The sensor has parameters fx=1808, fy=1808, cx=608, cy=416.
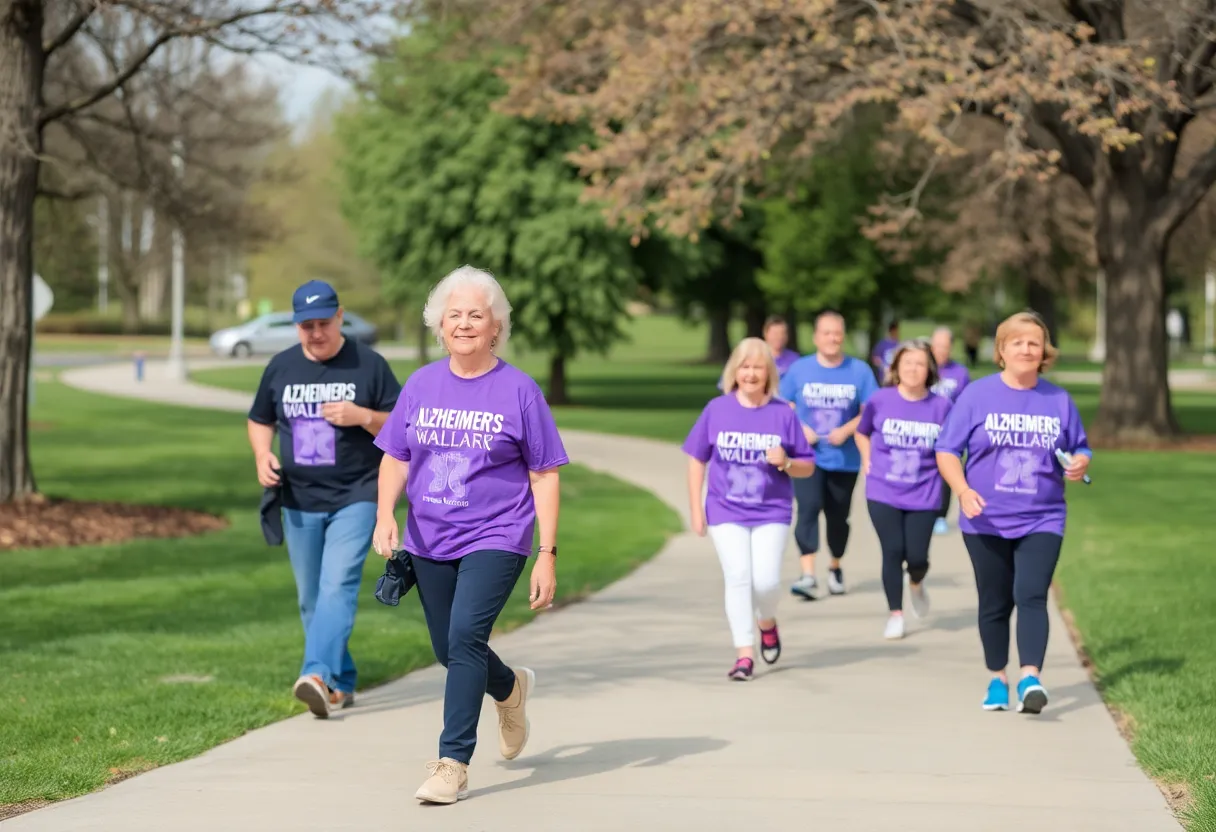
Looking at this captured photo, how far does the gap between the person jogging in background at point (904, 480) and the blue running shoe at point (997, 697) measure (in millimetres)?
2220

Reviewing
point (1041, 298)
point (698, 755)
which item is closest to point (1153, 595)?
point (698, 755)

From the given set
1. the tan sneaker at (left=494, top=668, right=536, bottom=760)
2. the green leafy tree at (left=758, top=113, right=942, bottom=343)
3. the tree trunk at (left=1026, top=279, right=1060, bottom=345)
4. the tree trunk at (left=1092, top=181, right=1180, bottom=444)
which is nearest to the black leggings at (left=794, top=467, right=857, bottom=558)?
the tan sneaker at (left=494, top=668, right=536, bottom=760)

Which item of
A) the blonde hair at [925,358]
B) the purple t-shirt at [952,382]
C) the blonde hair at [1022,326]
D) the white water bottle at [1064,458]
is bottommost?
the white water bottle at [1064,458]

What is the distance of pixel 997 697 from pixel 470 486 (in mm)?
3008

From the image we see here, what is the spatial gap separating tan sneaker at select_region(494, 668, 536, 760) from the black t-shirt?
5.14 feet

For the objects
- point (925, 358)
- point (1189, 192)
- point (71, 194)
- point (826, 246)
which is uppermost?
point (826, 246)

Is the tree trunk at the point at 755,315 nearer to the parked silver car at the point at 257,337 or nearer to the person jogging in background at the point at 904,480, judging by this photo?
the parked silver car at the point at 257,337

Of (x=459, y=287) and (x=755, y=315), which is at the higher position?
(x=755, y=315)

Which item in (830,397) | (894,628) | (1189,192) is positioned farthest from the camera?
(1189,192)

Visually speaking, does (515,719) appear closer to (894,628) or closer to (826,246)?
(894,628)

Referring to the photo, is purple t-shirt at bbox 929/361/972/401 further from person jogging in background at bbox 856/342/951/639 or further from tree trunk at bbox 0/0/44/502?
tree trunk at bbox 0/0/44/502

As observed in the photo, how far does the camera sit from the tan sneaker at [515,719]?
265 inches

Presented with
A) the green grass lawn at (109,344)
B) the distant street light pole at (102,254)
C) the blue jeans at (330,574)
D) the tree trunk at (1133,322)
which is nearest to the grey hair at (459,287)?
the blue jeans at (330,574)

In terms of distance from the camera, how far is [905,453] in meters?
10.5
